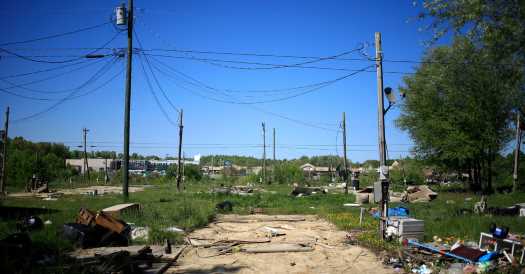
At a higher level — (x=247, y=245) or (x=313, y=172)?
(x=313, y=172)

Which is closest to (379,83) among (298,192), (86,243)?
(86,243)

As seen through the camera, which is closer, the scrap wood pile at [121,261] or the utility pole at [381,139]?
the scrap wood pile at [121,261]

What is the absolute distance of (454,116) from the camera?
92.5ft

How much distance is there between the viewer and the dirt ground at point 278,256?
27.1 ft

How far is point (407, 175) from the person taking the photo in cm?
5078

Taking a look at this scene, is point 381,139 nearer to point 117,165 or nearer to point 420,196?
point 420,196

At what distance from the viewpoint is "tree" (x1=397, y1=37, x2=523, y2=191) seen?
2255cm

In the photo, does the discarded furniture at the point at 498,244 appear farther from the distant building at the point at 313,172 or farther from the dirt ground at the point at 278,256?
the distant building at the point at 313,172

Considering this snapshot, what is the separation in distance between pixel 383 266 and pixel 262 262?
8.97 ft

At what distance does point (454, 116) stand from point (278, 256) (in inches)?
932

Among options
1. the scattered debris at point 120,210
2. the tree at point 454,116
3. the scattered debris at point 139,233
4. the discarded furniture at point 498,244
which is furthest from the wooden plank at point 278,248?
the tree at point 454,116

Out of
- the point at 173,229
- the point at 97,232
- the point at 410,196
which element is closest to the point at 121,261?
the point at 97,232

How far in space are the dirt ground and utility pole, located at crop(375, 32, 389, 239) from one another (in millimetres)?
1561

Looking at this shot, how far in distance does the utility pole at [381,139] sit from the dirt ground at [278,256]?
1.56m
